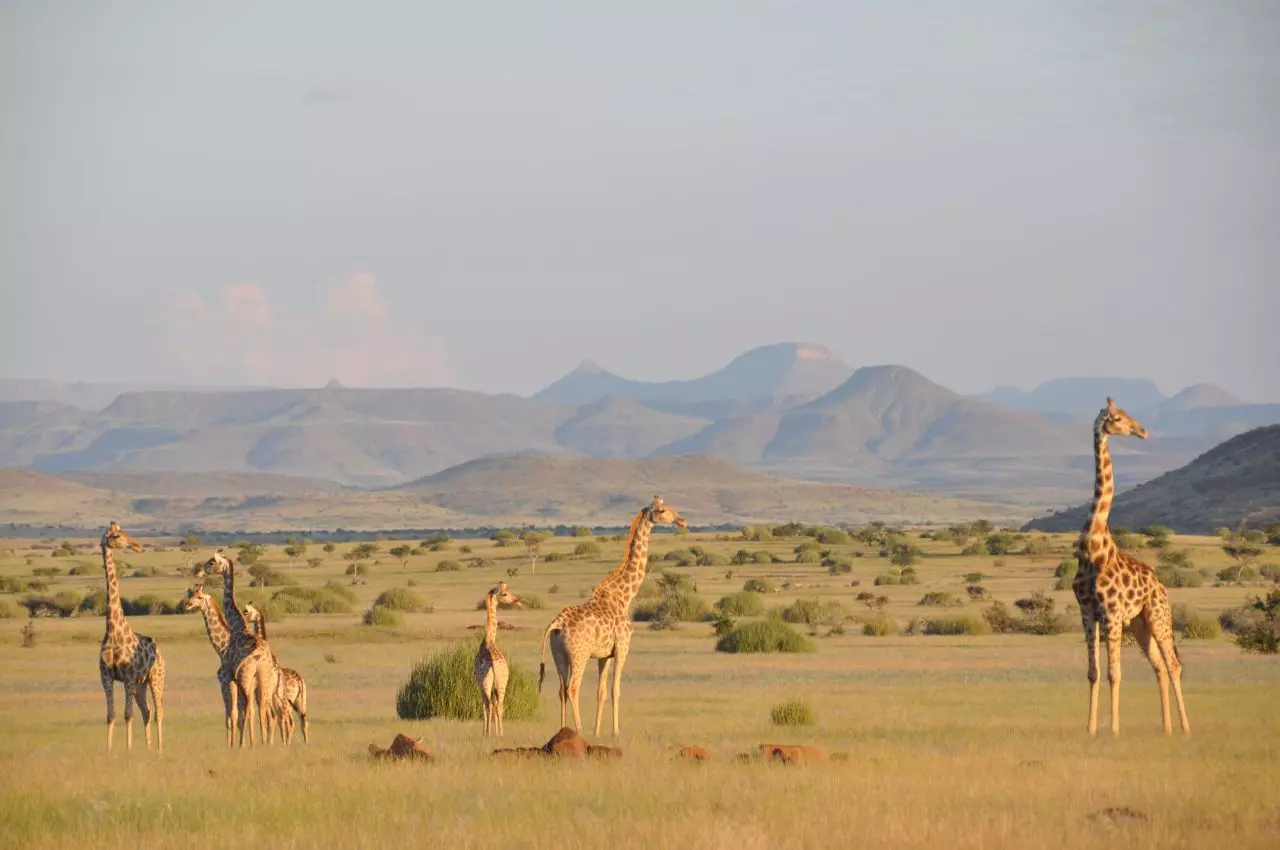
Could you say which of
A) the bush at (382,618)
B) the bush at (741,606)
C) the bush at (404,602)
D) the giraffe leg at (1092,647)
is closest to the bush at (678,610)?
the bush at (741,606)

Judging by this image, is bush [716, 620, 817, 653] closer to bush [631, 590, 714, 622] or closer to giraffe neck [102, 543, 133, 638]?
bush [631, 590, 714, 622]

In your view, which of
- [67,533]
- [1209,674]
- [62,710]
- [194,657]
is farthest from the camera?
[67,533]

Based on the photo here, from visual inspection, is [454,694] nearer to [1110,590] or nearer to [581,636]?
[581,636]

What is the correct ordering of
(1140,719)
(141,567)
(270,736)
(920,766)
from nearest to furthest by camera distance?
(920,766)
(270,736)
(1140,719)
(141,567)

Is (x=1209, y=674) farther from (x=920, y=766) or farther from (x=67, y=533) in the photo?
(x=67, y=533)

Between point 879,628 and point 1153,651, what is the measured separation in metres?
22.3

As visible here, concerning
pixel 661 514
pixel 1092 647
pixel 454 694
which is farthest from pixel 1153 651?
pixel 454 694

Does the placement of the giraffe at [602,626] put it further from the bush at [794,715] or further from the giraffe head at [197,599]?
the giraffe head at [197,599]

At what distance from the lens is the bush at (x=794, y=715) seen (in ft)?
72.6

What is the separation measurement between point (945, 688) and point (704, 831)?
15983 mm

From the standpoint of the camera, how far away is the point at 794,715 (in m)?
22.1

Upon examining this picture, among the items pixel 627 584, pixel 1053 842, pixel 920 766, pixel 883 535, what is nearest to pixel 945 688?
pixel 627 584

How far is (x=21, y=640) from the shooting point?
39.9 m

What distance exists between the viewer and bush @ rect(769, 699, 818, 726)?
22.1 meters
